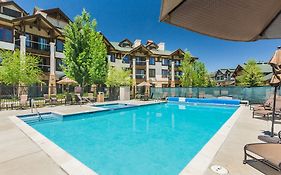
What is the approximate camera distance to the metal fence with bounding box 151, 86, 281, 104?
61.1ft

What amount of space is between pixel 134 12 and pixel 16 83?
68.0 feet

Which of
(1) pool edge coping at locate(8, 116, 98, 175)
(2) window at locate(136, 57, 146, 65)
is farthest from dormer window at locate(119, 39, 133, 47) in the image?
(1) pool edge coping at locate(8, 116, 98, 175)

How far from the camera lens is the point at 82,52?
19.6 metres

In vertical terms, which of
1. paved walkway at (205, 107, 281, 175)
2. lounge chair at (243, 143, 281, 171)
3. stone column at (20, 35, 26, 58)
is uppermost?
stone column at (20, 35, 26, 58)

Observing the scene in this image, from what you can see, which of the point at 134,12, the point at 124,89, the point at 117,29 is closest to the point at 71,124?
the point at 124,89

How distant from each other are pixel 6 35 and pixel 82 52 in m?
9.90

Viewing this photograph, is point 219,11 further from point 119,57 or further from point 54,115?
point 119,57

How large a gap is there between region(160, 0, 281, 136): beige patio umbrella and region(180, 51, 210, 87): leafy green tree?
31.0 m

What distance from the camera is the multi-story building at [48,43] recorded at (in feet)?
71.3

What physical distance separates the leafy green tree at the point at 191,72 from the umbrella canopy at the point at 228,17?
31048 millimetres

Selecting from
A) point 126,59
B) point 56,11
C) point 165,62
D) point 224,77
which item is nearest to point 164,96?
point 126,59

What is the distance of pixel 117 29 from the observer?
37.9m

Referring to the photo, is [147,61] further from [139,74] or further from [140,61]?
[139,74]

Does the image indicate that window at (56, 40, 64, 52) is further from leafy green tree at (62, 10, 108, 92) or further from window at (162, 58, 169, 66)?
window at (162, 58, 169, 66)
